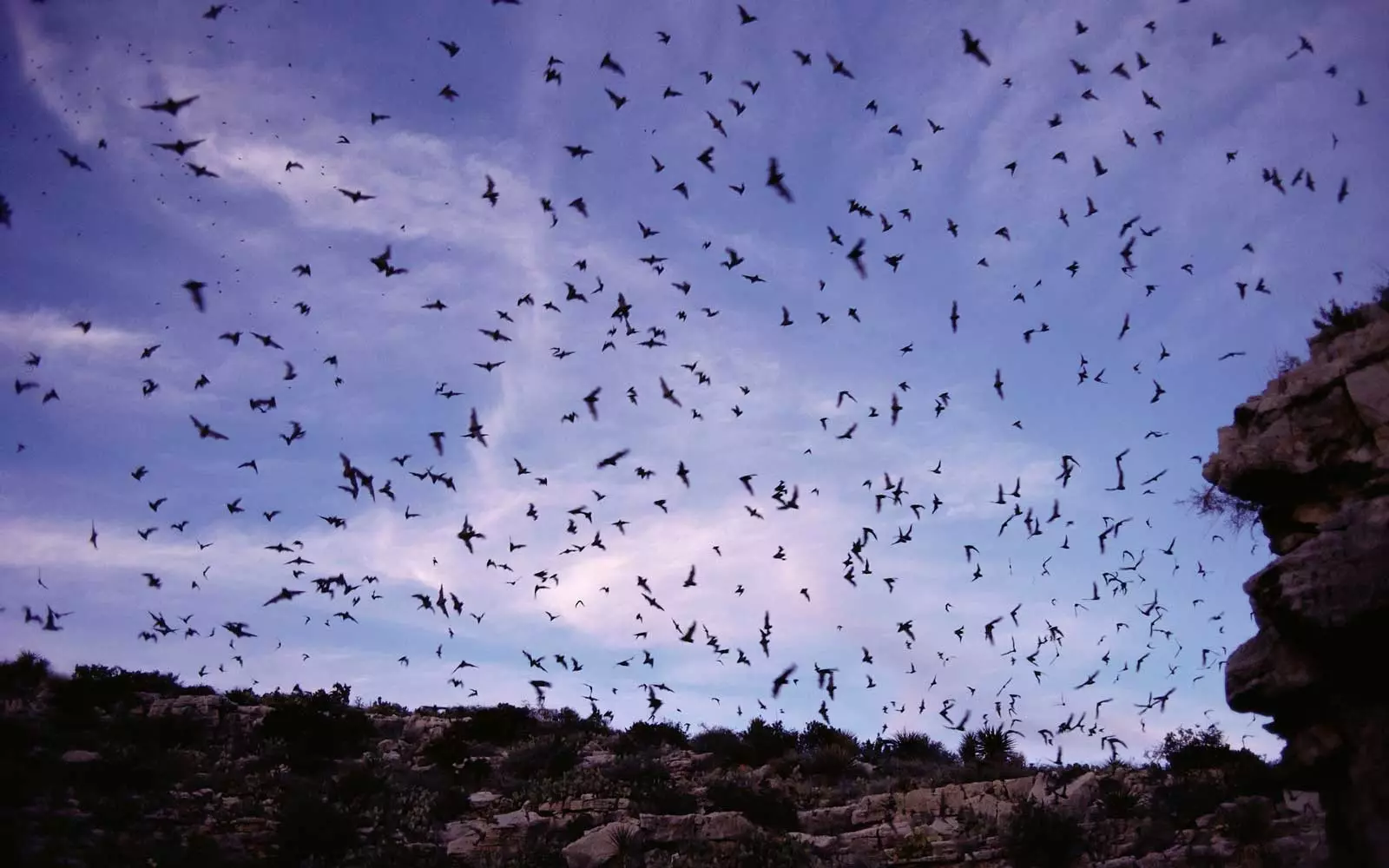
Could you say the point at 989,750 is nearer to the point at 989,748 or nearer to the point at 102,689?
the point at 989,748

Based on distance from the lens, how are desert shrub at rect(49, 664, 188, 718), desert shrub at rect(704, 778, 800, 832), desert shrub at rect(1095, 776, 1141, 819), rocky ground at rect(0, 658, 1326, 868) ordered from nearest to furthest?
rocky ground at rect(0, 658, 1326, 868) → desert shrub at rect(1095, 776, 1141, 819) → desert shrub at rect(704, 778, 800, 832) → desert shrub at rect(49, 664, 188, 718)

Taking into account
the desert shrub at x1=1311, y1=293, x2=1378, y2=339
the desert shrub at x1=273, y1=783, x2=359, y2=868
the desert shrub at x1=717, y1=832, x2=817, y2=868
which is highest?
the desert shrub at x1=1311, y1=293, x2=1378, y2=339

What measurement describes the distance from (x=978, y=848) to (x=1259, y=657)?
9014mm

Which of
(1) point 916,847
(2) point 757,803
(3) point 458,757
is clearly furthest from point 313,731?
(1) point 916,847

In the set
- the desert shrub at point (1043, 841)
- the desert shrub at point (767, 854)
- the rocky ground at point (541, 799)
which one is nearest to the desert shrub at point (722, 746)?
the rocky ground at point (541, 799)

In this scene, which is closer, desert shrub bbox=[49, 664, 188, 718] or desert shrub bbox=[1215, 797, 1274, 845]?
desert shrub bbox=[1215, 797, 1274, 845]

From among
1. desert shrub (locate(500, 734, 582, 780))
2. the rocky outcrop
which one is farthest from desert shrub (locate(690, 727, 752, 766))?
the rocky outcrop

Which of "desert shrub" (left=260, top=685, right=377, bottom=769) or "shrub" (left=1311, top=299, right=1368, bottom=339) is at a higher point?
"shrub" (left=1311, top=299, right=1368, bottom=339)

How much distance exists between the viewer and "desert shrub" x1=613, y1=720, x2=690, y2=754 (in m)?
30.5

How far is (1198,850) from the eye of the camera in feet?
64.3

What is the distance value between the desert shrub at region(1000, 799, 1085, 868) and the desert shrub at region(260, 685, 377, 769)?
20.8m

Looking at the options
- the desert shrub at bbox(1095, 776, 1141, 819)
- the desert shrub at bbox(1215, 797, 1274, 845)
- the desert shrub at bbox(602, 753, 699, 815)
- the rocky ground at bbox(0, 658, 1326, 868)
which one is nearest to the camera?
the desert shrub at bbox(1215, 797, 1274, 845)

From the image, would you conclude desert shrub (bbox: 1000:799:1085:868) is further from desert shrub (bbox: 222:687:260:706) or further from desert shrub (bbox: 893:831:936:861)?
desert shrub (bbox: 222:687:260:706)

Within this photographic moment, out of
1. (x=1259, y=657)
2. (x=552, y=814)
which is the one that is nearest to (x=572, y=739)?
(x=552, y=814)
